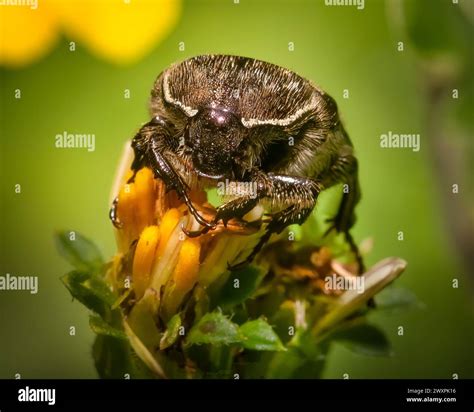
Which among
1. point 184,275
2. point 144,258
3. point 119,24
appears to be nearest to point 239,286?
point 184,275

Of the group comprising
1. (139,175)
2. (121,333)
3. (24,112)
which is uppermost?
(24,112)

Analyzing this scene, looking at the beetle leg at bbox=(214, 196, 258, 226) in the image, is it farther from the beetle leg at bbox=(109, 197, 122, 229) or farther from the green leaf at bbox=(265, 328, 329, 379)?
the green leaf at bbox=(265, 328, 329, 379)

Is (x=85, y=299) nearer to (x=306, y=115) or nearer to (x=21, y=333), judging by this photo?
(x=306, y=115)

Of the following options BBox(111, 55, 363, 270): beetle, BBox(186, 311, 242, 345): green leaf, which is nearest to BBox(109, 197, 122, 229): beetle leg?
BBox(111, 55, 363, 270): beetle

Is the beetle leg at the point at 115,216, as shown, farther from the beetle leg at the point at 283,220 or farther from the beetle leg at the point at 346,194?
the beetle leg at the point at 346,194

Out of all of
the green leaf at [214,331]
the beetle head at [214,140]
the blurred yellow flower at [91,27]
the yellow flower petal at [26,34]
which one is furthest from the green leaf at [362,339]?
the yellow flower petal at [26,34]

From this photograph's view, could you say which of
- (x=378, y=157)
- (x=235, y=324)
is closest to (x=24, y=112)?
(x=378, y=157)

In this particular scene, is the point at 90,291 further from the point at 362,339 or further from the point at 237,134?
the point at 362,339
